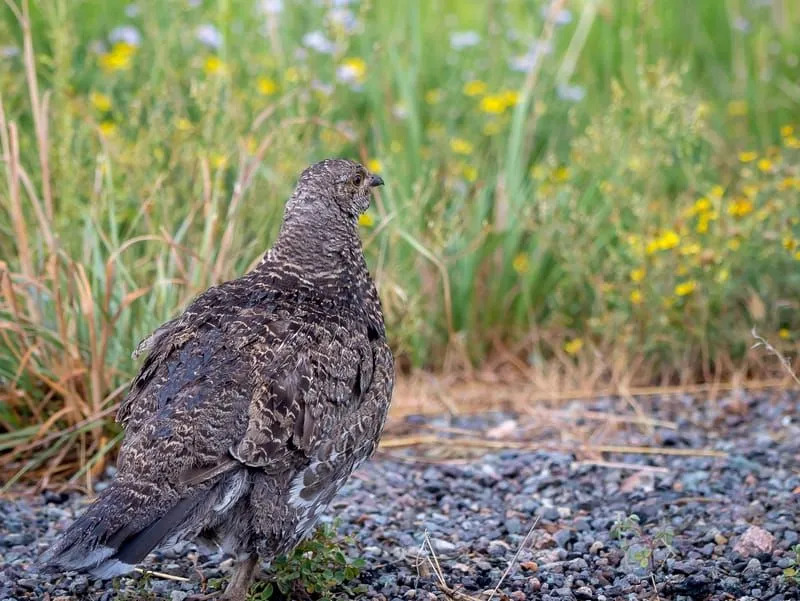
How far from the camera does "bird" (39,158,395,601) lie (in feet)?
9.75

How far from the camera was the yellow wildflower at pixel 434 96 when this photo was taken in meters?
6.57

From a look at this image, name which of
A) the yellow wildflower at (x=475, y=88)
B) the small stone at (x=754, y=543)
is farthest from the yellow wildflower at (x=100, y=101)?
the small stone at (x=754, y=543)

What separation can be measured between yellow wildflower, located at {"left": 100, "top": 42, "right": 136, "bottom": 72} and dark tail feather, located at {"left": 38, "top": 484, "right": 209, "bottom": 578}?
12.6 feet

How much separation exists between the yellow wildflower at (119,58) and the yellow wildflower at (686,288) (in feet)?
10.2

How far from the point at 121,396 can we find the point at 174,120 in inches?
64.5

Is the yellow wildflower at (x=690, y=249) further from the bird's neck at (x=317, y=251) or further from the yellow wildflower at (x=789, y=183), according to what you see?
the bird's neck at (x=317, y=251)

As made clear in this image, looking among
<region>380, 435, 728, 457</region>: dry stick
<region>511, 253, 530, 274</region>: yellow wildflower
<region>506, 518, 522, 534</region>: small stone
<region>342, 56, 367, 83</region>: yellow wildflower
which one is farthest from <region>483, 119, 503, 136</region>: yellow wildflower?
<region>506, 518, 522, 534</region>: small stone

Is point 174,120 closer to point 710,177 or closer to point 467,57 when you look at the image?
point 467,57

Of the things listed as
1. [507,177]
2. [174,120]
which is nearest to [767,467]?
[507,177]

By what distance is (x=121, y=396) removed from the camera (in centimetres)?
447

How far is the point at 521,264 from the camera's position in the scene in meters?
5.85

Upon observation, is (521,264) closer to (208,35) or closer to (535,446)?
(535,446)

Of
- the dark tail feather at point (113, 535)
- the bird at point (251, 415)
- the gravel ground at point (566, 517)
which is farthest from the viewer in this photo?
the gravel ground at point (566, 517)

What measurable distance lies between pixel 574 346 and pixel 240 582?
8.57 feet
